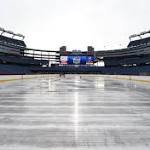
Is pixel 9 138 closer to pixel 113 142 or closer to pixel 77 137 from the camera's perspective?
pixel 77 137

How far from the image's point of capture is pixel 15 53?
99.2 metres

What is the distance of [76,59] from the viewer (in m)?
96.1

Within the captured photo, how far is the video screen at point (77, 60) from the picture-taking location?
9606 centimetres

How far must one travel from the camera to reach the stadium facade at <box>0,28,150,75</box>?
90250mm

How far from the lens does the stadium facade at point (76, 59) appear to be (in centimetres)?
9025

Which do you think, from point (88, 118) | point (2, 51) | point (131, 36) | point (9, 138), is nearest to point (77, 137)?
point (9, 138)

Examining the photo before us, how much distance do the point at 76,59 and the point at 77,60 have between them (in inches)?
19.3

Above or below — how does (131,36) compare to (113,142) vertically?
above

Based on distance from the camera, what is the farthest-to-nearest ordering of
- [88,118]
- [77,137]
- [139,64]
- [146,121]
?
1. [139,64]
2. [88,118]
3. [146,121]
4. [77,137]

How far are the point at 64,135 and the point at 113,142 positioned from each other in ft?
4.55

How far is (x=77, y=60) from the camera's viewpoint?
3789 inches

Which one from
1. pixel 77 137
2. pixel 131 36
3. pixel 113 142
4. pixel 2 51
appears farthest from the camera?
pixel 131 36

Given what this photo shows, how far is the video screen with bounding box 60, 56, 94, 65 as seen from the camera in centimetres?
9606

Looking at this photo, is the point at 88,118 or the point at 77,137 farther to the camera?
the point at 88,118
